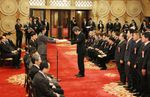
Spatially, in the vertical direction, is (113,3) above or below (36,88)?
above

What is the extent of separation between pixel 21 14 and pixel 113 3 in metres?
6.56

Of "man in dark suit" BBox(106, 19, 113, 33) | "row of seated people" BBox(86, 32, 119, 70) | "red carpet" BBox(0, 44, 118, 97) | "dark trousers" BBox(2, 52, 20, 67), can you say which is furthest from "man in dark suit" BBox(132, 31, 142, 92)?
"man in dark suit" BBox(106, 19, 113, 33)

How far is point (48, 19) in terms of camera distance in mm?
21766

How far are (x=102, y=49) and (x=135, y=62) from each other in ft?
14.8

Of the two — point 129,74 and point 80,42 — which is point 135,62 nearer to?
point 129,74

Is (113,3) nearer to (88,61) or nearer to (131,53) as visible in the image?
(88,61)

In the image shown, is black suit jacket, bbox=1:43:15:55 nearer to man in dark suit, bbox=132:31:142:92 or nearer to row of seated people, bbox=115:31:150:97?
row of seated people, bbox=115:31:150:97

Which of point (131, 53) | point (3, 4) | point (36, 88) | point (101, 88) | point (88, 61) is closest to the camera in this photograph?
point (36, 88)

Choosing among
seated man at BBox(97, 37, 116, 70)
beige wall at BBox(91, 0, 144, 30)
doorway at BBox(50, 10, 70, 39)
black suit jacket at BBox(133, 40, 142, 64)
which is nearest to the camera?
black suit jacket at BBox(133, 40, 142, 64)

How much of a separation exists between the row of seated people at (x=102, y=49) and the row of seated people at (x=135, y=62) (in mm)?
2629

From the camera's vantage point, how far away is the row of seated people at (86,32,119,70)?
11.3 metres

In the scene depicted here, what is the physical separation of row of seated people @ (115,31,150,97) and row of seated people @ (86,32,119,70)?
2.63m

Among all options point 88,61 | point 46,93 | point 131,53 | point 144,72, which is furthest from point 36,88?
point 88,61

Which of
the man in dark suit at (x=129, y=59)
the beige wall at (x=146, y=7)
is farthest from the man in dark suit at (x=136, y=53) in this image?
the beige wall at (x=146, y=7)
